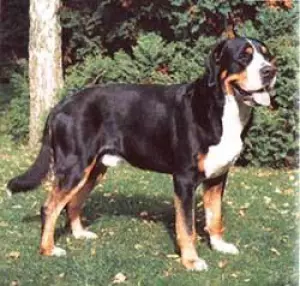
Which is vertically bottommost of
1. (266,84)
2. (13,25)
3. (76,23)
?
(13,25)

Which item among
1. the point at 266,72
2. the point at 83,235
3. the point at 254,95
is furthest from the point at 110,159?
the point at 266,72

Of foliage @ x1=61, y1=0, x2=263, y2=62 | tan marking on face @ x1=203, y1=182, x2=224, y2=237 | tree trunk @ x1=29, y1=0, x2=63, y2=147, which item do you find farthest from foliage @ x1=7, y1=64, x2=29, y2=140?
tan marking on face @ x1=203, y1=182, x2=224, y2=237

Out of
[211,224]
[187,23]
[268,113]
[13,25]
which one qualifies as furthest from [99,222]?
[13,25]

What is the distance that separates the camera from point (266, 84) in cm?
637

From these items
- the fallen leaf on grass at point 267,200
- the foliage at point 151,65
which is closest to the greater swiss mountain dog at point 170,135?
the fallen leaf on grass at point 267,200

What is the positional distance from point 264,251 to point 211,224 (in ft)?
1.64

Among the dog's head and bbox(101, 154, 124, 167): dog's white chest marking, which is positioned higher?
the dog's head

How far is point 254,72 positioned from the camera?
6.35 metres

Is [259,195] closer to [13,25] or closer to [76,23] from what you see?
[76,23]

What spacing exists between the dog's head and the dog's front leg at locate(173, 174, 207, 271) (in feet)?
2.51

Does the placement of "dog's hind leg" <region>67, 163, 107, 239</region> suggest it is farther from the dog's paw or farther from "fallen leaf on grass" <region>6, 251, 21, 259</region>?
the dog's paw

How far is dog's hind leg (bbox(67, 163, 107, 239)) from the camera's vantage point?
24.9 feet

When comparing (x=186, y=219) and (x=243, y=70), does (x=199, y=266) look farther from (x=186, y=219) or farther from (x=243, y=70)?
(x=243, y=70)

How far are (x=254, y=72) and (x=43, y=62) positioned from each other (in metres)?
7.76
